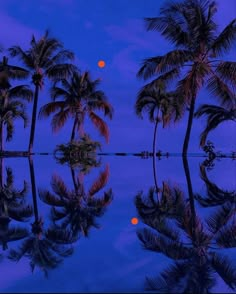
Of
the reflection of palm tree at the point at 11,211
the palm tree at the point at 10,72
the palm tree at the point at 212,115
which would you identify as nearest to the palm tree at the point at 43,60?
the palm tree at the point at 10,72

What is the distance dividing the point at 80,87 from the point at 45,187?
17825mm

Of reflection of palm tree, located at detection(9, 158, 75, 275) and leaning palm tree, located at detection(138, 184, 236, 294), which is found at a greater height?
leaning palm tree, located at detection(138, 184, 236, 294)

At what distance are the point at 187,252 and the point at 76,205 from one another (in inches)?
111

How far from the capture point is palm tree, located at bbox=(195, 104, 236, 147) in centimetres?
2010

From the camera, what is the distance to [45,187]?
8812mm

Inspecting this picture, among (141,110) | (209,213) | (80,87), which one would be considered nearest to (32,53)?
(80,87)

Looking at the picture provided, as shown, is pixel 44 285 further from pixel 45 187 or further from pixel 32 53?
pixel 32 53

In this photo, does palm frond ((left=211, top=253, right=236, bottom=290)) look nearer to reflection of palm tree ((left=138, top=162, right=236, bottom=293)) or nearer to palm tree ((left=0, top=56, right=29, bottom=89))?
reflection of palm tree ((left=138, top=162, right=236, bottom=293))

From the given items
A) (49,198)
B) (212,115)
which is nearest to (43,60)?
(212,115)

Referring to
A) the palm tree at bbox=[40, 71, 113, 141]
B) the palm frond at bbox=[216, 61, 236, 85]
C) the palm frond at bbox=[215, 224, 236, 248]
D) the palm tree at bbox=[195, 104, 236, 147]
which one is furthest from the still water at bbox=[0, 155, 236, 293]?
the palm tree at bbox=[40, 71, 113, 141]

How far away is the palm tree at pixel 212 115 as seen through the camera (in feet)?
65.9

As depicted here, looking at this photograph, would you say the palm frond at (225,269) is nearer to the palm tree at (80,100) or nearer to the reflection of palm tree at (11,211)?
the reflection of palm tree at (11,211)

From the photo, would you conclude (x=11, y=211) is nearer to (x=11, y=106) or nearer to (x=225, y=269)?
(x=225, y=269)

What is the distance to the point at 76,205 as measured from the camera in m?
6.12
